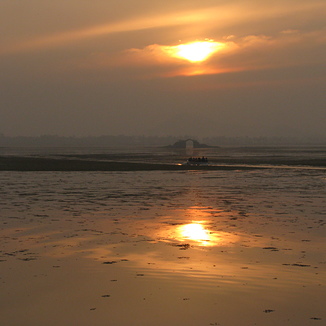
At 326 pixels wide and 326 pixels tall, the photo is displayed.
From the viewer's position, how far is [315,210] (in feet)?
95.2

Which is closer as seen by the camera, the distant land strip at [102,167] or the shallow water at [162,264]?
the shallow water at [162,264]

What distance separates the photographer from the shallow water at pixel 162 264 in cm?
1122

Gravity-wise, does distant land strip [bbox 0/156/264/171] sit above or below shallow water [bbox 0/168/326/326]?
below

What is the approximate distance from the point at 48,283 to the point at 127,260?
3.21 m

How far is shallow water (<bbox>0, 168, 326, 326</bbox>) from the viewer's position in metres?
11.2

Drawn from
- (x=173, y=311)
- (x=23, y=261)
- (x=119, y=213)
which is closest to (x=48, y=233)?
(x=23, y=261)

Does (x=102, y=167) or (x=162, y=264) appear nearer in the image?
(x=162, y=264)

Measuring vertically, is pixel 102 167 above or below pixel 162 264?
below

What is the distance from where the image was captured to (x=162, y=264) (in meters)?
15.5

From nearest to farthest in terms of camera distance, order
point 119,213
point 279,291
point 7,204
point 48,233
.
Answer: point 279,291 < point 48,233 < point 119,213 < point 7,204

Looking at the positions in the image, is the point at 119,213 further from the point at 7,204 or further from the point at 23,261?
the point at 23,261

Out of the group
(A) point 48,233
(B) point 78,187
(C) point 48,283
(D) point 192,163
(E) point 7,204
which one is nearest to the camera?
(C) point 48,283

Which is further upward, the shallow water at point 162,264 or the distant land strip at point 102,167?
the shallow water at point 162,264

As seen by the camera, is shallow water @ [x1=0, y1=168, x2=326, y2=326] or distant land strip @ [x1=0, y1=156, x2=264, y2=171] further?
distant land strip @ [x1=0, y1=156, x2=264, y2=171]
